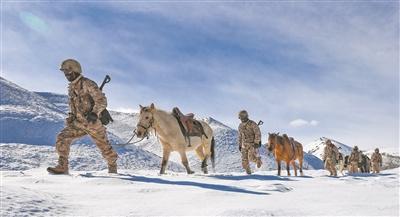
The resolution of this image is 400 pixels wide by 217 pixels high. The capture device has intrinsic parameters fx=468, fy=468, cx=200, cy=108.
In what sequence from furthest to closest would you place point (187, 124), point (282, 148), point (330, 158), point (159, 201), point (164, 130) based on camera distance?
1. point (330, 158)
2. point (282, 148)
3. point (187, 124)
4. point (164, 130)
5. point (159, 201)

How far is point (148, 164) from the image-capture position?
1807 inches

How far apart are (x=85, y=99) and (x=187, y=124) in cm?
383

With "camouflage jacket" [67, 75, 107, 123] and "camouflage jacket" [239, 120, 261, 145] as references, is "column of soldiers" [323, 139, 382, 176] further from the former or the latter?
"camouflage jacket" [67, 75, 107, 123]

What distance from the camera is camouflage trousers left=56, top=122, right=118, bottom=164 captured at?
8977mm

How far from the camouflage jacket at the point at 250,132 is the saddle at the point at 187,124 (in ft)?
6.02

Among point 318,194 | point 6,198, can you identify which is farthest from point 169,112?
point 6,198

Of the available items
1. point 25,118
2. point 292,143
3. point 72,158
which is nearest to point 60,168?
point 292,143

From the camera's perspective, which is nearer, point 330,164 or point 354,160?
point 330,164

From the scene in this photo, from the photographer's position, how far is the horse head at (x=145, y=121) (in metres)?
10.6

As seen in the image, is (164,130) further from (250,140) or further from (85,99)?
(250,140)

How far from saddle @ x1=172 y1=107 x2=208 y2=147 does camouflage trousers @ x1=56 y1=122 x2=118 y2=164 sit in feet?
9.89

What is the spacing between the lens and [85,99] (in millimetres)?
9047

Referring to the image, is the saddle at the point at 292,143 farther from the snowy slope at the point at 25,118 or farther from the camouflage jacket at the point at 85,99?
the snowy slope at the point at 25,118

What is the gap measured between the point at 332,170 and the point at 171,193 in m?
13.8
